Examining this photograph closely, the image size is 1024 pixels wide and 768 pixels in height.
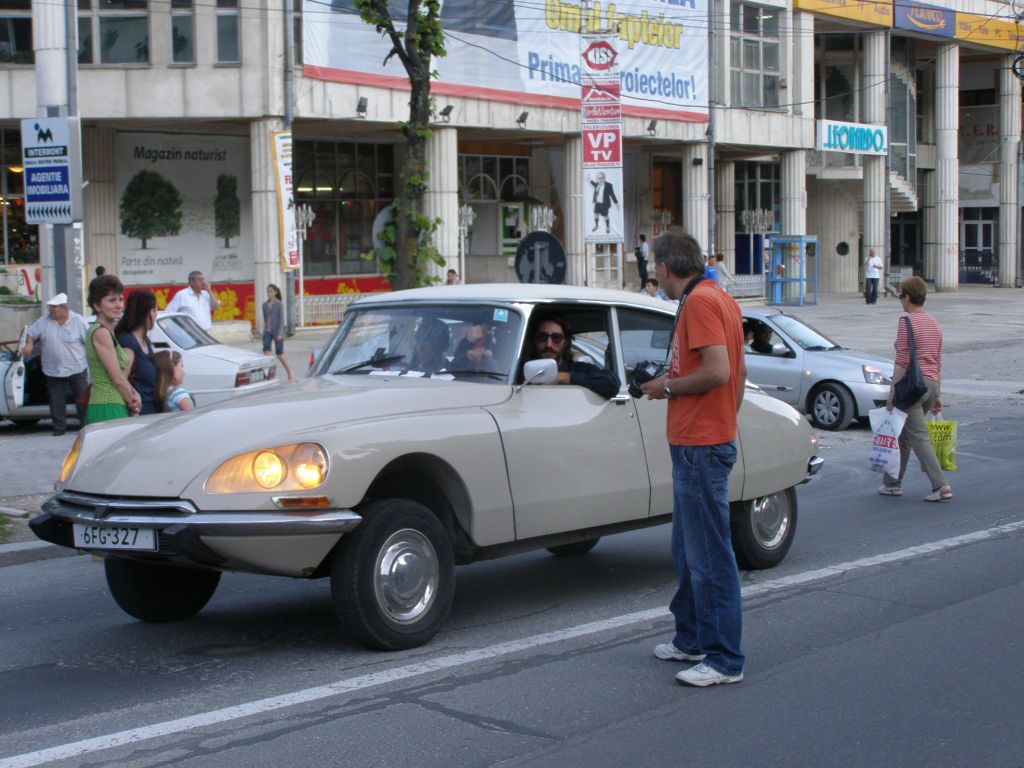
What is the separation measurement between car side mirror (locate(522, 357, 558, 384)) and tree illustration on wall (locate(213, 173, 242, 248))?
85.4ft

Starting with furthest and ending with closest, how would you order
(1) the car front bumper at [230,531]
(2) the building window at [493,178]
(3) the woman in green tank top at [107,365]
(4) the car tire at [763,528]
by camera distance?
1. (2) the building window at [493,178]
2. (3) the woman in green tank top at [107,365]
3. (4) the car tire at [763,528]
4. (1) the car front bumper at [230,531]

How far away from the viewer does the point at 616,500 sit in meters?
7.09

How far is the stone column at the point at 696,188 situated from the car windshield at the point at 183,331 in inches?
971

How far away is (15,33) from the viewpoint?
2734 cm

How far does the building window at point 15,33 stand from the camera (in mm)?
27219

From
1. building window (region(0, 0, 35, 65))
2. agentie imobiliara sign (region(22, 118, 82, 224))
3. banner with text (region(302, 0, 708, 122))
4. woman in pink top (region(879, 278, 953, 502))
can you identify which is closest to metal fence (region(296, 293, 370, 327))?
banner with text (region(302, 0, 708, 122))

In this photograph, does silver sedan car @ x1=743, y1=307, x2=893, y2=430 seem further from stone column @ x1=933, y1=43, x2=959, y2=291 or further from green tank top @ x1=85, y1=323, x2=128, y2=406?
stone column @ x1=933, y1=43, x2=959, y2=291

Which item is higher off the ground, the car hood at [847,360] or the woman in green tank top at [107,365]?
the woman in green tank top at [107,365]

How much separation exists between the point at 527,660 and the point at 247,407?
71.1 inches

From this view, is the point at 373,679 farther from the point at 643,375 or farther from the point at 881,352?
the point at 881,352

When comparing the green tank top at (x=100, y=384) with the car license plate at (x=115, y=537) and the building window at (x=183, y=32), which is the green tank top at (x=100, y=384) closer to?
the car license plate at (x=115, y=537)

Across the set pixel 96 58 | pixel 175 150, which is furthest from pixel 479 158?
pixel 96 58

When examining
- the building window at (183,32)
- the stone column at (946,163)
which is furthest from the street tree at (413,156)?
the stone column at (946,163)

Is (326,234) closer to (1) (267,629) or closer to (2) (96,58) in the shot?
(2) (96,58)
